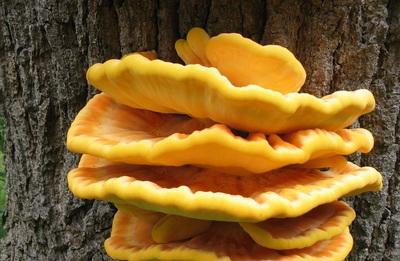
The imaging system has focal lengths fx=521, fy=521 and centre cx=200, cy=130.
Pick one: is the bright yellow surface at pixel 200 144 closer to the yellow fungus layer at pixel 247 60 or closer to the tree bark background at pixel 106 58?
the yellow fungus layer at pixel 247 60

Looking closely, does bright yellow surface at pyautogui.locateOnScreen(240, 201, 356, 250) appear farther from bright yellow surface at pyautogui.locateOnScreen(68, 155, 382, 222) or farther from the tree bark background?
the tree bark background

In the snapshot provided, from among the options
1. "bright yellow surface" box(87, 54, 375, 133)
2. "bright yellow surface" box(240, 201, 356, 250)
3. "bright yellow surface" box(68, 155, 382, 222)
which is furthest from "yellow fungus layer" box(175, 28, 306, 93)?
Result: "bright yellow surface" box(240, 201, 356, 250)

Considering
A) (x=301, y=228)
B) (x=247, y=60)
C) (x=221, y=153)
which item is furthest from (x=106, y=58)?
(x=301, y=228)

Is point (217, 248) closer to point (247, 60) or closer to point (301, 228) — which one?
point (301, 228)

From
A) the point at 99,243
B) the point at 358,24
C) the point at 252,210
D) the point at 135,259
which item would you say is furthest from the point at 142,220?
the point at 358,24

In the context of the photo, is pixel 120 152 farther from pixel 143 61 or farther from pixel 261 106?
pixel 261 106

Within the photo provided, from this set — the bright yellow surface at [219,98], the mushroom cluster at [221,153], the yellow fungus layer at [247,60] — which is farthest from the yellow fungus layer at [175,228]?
the yellow fungus layer at [247,60]
